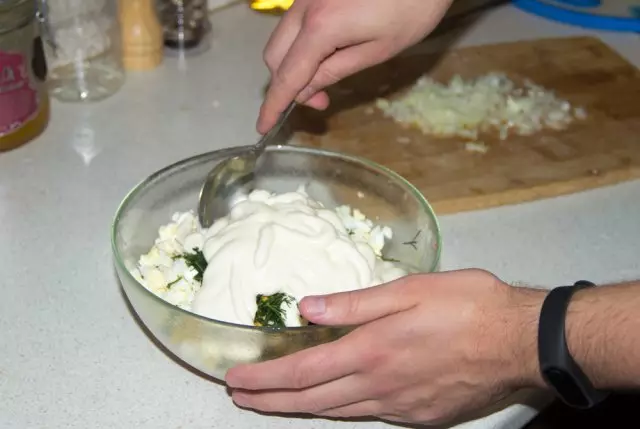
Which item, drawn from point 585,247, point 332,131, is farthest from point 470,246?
point 332,131

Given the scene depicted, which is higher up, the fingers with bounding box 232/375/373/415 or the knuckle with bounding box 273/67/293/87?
the knuckle with bounding box 273/67/293/87

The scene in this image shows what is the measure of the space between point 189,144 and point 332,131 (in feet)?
0.70

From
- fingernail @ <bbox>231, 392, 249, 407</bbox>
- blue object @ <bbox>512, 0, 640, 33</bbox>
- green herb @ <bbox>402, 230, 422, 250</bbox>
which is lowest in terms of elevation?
blue object @ <bbox>512, 0, 640, 33</bbox>

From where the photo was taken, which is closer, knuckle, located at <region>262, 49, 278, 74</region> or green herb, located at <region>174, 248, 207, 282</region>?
green herb, located at <region>174, 248, 207, 282</region>

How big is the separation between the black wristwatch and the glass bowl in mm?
177

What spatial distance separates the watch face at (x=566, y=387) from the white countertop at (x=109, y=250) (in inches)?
5.4

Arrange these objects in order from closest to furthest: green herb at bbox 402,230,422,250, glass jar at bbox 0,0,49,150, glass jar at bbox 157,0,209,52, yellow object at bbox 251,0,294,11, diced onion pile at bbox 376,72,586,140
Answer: green herb at bbox 402,230,422,250
glass jar at bbox 0,0,49,150
diced onion pile at bbox 376,72,586,140
glass jar at bbox 157,0,209,52
yellow object at bbox 251,0,294,11

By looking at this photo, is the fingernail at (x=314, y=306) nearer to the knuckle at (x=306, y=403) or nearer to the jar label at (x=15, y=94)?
the knuckle at (x=306, y=403)

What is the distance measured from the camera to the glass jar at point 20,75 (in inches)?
42.9

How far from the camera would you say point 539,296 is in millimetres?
746

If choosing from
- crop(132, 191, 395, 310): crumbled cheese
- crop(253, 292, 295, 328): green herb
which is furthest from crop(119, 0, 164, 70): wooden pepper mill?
crop(253, 292, 295, 328): green herb

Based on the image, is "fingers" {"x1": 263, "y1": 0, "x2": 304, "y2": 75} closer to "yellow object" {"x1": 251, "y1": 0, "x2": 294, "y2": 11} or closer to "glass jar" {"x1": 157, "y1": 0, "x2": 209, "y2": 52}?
"glass jar" {"x1": 157, "y1": 0, "x2": 209, "y2": 52}

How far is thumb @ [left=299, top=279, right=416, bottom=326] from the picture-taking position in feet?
2.38

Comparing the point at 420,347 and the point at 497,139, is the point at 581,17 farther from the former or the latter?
the point at 420,347
